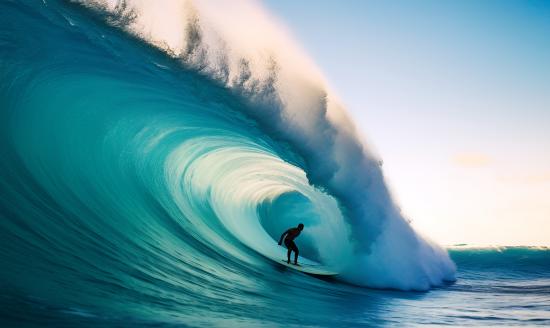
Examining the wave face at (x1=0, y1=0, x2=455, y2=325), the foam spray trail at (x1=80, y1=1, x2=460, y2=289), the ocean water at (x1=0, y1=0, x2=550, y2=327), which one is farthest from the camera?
the foam spray trail at (x1=80, y1=1, x2=460, y2=289)

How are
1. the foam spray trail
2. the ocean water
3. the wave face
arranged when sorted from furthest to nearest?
the foam spray trail → the wave face → the ocean water

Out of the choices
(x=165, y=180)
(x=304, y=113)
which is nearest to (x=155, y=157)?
(x=165, y=180)

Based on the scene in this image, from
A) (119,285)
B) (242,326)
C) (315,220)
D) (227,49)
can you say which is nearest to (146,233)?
(119,285)

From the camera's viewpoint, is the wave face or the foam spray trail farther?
the foam spray trail

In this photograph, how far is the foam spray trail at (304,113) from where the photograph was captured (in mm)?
4777

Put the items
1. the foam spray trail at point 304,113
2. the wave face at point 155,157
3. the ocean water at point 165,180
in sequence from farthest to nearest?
the foam spray trail at point 304,113
the wave face at point 155,157
the ocean water at point 165,180

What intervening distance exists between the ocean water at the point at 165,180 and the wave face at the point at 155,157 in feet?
0.07

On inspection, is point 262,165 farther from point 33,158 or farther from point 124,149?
point 33,158

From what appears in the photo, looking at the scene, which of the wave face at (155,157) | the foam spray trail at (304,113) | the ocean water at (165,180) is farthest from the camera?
the foam spray trail at (304,113)

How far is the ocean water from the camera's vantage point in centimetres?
334

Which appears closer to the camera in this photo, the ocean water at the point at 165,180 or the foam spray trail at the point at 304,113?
the ocean water at the point at 165,180

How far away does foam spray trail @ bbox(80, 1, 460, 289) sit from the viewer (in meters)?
4.78

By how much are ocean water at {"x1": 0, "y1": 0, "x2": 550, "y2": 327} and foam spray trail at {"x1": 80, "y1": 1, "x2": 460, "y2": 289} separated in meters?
0.02

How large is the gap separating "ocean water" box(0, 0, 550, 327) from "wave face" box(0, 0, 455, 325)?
0.9 inches
